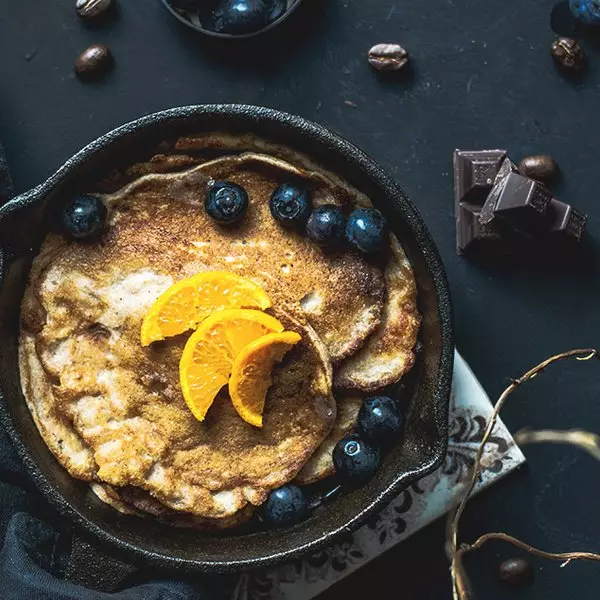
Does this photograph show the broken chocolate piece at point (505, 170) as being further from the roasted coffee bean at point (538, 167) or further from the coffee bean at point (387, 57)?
the coffee bean at point (387, 57)

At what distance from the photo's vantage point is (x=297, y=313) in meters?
2.57

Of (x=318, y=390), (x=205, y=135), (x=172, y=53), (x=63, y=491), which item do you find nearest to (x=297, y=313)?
(x=318, y=390)

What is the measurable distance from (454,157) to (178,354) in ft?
3.25

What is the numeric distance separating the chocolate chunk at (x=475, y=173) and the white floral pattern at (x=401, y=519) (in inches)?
17.5

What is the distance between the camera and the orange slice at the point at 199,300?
2.47 meters

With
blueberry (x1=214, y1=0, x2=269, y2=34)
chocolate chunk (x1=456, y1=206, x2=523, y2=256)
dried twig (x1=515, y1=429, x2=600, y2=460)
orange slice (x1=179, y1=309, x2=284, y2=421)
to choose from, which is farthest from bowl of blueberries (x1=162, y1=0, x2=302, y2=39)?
dried twig (x1=515, y1=429, x2=600, y2=460)

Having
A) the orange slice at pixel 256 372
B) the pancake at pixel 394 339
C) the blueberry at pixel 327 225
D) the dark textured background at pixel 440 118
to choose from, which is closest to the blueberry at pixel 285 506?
the orange slice at pixel 256 372

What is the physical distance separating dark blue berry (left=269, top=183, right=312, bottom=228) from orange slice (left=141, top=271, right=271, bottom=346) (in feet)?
0.69

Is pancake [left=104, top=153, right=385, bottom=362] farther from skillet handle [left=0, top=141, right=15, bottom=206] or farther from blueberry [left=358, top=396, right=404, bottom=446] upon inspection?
skillet handle [left=0, top=141, right=15, bottom=206]

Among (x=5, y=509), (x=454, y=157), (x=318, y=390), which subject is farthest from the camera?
(x=454, y=157)

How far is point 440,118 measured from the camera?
3.01 meters

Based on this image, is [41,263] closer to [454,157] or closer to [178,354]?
[178,354]

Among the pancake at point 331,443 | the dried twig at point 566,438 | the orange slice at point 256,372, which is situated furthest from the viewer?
the dried twig at point 566,438

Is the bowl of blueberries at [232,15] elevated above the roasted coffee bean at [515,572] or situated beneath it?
elevated above
